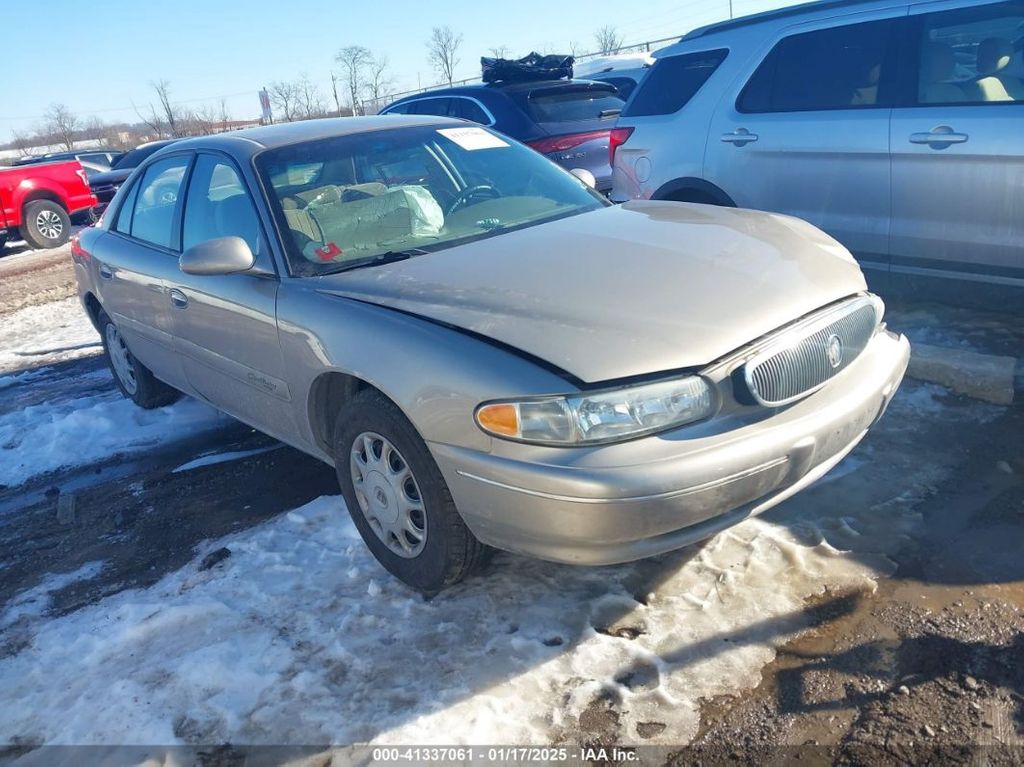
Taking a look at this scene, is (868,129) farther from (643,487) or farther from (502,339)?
(643,487)

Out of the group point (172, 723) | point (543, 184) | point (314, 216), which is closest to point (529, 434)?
point (172, 723)

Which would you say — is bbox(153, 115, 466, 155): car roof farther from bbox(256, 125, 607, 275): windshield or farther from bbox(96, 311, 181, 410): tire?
bbox(96, 311, 181, 410): tire

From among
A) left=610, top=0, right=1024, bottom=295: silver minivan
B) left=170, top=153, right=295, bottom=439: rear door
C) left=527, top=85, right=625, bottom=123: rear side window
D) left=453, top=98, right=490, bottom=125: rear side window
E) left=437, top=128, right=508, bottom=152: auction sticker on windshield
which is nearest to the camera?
left=170, top=153, right=295, bottom=439: rear door

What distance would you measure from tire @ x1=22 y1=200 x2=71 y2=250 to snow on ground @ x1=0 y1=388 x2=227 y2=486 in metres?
10.0

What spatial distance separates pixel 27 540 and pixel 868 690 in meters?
3.58

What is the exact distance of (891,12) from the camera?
460 cm

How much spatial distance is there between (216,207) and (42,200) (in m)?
12.4

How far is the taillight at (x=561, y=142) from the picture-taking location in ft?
26.8

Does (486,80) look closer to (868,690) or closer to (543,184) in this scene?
(543,184)

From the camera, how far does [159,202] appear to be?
453 cm

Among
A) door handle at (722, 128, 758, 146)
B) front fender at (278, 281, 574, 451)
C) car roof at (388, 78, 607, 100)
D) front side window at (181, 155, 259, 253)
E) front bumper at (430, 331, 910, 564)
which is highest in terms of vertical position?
car roof at (388, 78, 607, 100)

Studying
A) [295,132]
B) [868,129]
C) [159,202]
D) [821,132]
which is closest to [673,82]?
Answer: [821,132]

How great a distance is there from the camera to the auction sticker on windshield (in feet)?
13.6

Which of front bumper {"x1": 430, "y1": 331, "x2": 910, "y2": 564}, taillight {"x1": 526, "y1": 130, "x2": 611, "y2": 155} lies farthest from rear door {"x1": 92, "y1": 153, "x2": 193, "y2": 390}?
taillight {"x1": 526, "y1": 130, "x2": 611, "y2": 155}
